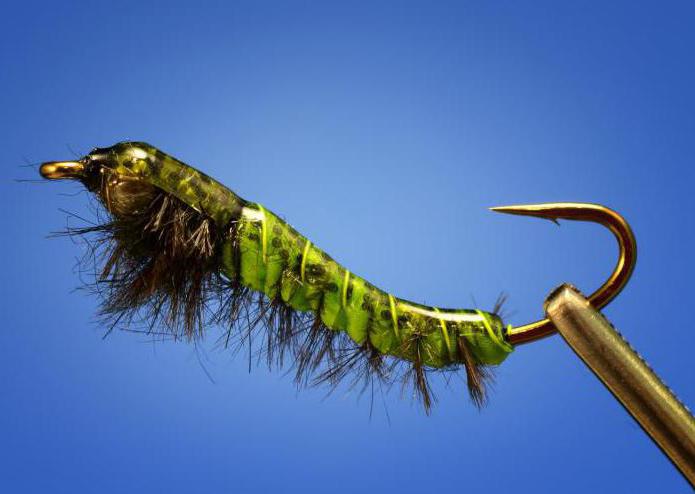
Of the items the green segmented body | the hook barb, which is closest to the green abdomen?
the green segmented body

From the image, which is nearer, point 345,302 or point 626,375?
point 626,375

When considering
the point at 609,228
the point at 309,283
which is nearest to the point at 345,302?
the point at 309,283

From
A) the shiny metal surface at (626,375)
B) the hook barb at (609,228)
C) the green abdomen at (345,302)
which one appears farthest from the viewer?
the green abdomen at (345,302)

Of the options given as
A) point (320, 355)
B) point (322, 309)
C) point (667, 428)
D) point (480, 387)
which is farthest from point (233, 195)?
point (667, 428)

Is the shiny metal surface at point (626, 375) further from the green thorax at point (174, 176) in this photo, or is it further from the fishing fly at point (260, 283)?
the green thorax at point (174, 176)

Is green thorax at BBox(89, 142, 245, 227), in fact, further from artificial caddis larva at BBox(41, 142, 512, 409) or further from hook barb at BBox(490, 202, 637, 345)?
hook barb at BBox(490, 202, 637, 345)

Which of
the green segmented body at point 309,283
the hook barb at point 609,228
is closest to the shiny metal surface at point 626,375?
the hook barb at point 609,228

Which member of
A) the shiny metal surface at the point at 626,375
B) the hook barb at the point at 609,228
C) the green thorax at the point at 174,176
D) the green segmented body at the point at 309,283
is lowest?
the shiny metal surface at the point at 626,375

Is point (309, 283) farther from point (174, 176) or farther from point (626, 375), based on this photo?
point (626, 375)
